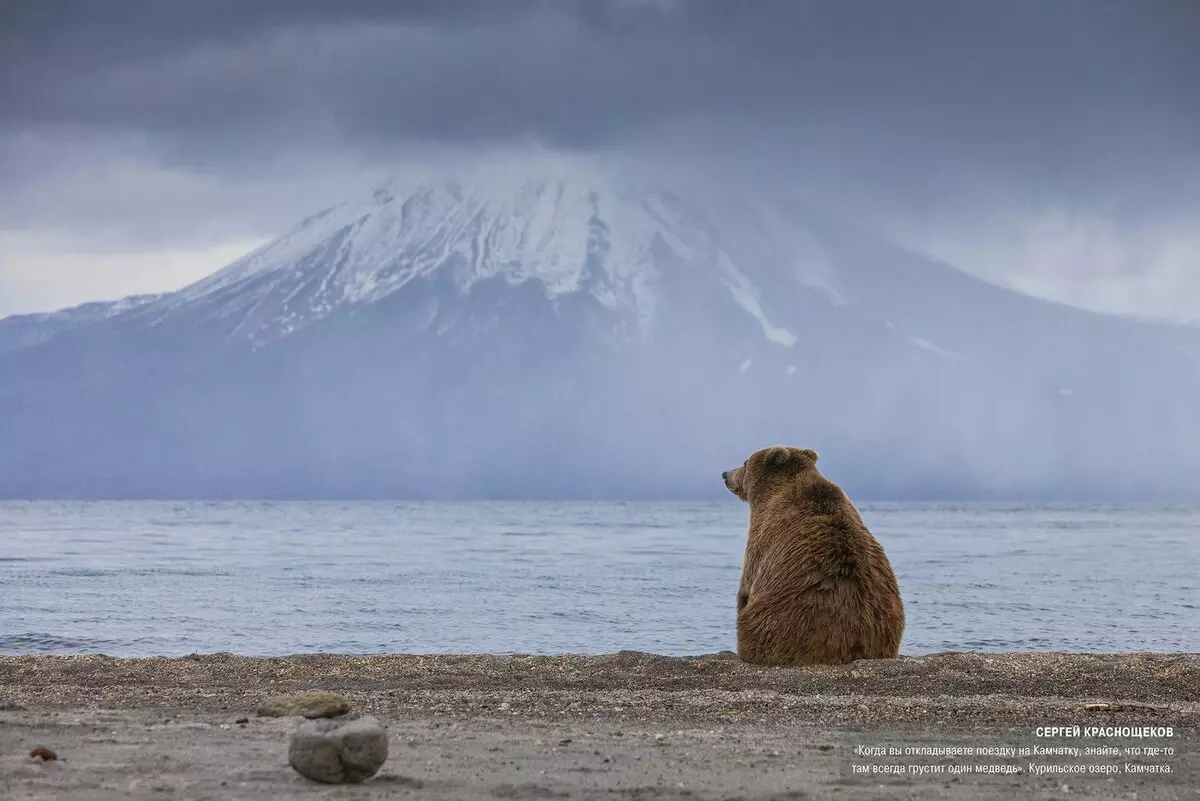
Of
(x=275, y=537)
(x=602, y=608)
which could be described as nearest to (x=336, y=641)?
(x=602, y=608)

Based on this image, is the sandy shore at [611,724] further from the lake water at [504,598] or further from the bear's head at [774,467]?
the lake water at [504,598]

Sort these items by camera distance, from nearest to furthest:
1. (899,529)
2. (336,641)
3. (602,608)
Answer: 1. (336,641)
2. (602,608)
3. (899,529)

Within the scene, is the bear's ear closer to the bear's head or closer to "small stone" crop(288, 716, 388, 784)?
the bear's head

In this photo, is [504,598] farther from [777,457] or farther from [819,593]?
[819,593]

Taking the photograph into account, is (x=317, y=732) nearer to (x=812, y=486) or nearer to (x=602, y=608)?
(x=812, y=486)

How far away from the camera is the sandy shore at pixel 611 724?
6441mm

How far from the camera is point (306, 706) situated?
8.50 metres

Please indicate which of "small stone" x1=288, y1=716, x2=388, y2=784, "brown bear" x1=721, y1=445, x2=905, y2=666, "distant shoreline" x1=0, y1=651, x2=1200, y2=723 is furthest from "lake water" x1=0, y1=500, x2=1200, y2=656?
"small stone" x1=288, y1=716, x2=388, y2=784

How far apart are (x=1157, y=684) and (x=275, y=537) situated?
47575 mm

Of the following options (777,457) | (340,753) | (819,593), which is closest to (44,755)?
(340,753)

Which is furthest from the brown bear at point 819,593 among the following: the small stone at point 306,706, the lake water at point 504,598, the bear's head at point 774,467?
the lake water at point 504,598

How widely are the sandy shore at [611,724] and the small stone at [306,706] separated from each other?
0.62ft

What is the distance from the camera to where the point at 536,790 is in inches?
250

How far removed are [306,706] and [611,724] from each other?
184 cm
